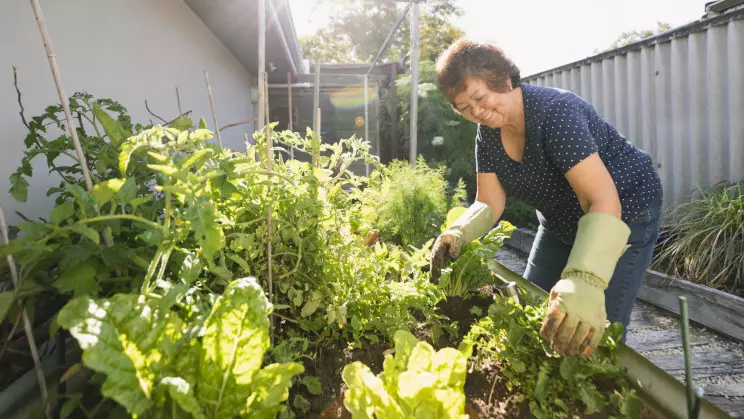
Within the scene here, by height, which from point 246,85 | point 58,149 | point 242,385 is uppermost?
point 246,85

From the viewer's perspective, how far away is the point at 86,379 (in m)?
0.78

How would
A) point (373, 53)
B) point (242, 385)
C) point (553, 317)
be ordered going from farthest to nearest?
point (373, 53)
point (553, 317)
point (242, 385)

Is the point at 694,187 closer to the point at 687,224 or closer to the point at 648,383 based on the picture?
the point at 687,224

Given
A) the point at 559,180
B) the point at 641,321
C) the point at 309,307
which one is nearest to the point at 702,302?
the point at 641,321

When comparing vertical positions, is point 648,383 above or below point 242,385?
below

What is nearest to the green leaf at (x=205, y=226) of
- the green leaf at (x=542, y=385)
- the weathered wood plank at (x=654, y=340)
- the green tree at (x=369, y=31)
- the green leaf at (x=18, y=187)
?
the green leaf at (x=18, y=187)

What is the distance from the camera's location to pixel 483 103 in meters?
1.47

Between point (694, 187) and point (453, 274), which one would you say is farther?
point (694, 187)

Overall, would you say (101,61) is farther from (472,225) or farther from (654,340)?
(654,340)

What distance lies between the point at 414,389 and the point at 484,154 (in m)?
1.30

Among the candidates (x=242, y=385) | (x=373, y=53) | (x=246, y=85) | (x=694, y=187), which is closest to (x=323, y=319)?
(x=242, y=385)

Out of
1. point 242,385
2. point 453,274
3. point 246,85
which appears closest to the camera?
point 242,385

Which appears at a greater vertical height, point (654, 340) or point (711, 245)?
point (711, 245)

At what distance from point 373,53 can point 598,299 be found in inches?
870
